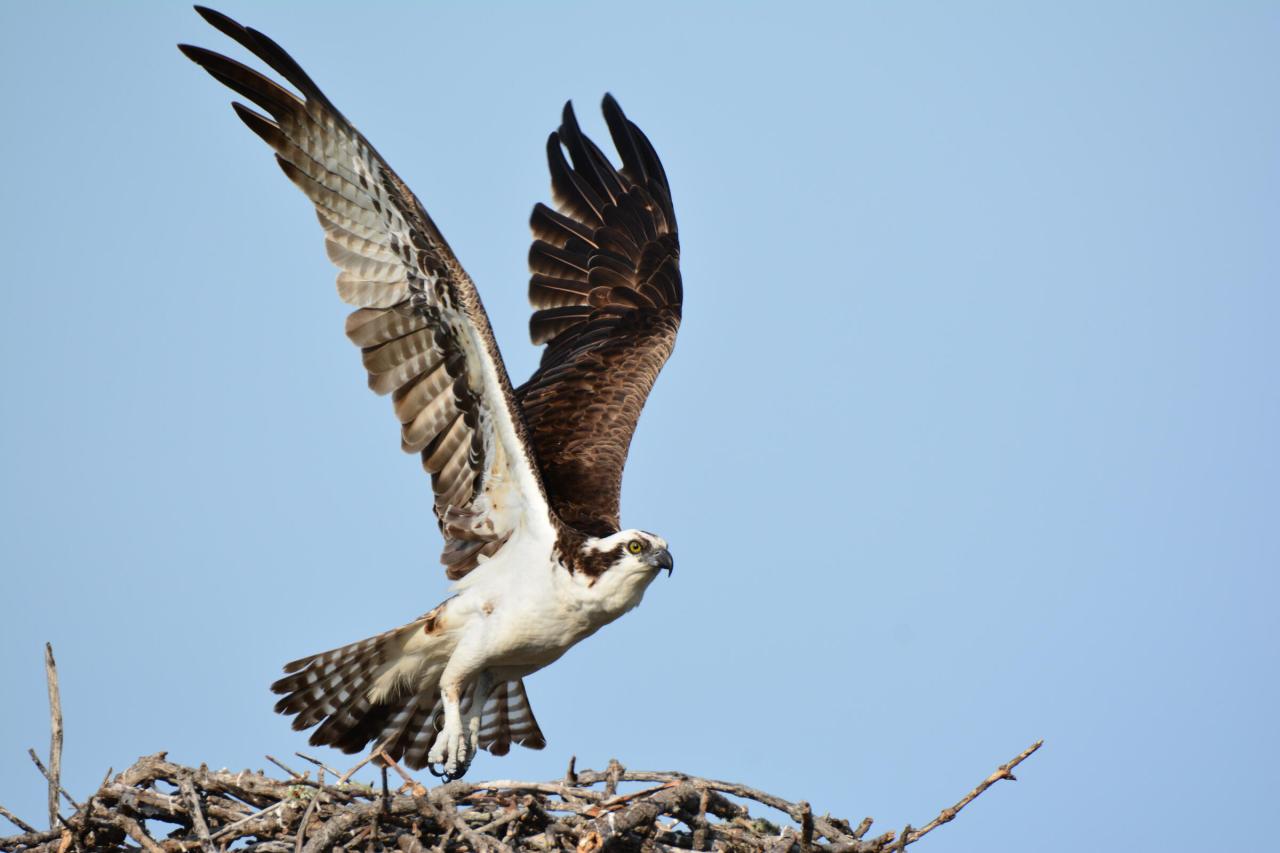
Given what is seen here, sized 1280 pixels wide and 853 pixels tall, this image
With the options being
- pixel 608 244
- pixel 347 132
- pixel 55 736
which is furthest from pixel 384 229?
pixel 608 244

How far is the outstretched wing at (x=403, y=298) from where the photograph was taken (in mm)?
7984

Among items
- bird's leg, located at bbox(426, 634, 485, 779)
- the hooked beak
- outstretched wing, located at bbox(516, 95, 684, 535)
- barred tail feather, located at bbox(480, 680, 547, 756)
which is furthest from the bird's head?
outstretched wing, located at bbox(516, 95, 684, 535)

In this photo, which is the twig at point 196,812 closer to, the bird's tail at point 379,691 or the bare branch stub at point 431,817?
the bare branch stub at point 431,817

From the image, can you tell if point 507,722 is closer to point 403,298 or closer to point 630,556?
point 630,556

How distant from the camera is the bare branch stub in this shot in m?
6.64

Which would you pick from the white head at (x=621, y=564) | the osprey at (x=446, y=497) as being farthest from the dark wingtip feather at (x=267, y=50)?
the white head at (x=621, y=564)

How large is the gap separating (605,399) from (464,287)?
7.70 ft

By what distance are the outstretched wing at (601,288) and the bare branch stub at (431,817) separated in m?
3.30

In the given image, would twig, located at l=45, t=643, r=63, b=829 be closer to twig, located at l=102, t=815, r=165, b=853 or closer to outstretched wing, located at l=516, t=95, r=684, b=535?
twig, located at l=102, t=815, r=165, b=853

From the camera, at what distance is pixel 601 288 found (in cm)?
1149

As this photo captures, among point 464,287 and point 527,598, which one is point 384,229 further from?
point 527,598

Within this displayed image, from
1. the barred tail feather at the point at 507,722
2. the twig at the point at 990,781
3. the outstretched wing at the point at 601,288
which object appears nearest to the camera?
the twig at the point at 990,781

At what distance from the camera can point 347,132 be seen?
796 centimetres

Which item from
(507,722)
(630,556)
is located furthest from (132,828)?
(507,722)
